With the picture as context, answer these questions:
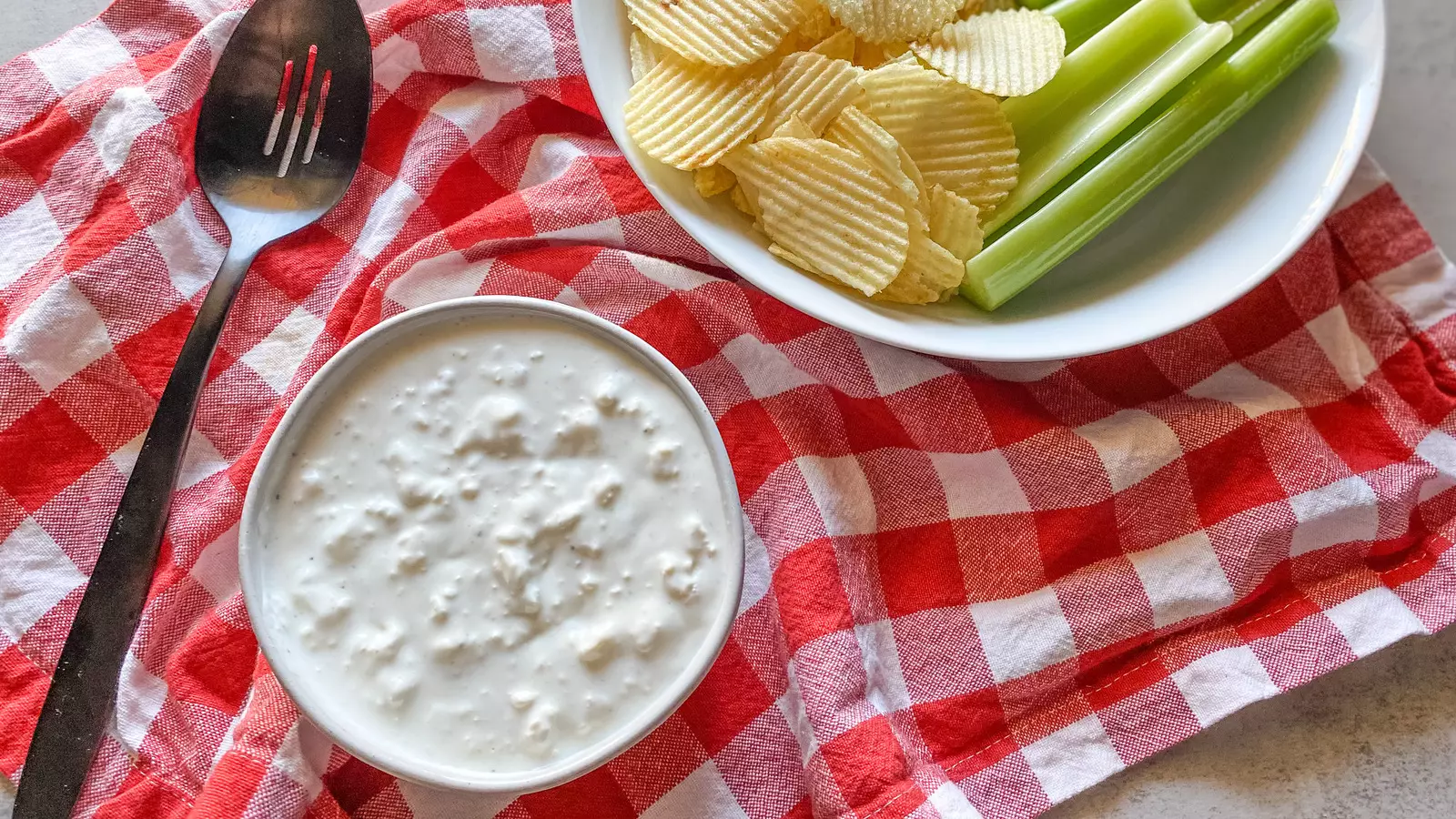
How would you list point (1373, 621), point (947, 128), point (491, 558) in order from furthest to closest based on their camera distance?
1. point (1373, 621)
2. point (947, 128)
3. point (491, 558)

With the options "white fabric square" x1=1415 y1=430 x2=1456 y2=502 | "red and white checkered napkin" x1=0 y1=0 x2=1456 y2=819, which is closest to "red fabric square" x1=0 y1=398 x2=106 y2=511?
"red and white checkered napkin" x1=0 y1=0 x2=1456 y2=819

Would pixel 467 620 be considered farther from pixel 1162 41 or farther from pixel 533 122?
pixel 1162 41

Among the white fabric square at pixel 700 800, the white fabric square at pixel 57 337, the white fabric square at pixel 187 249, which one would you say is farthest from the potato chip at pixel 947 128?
the white fabric square at pixel 57 337

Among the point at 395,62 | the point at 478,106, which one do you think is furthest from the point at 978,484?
the point at 395,62

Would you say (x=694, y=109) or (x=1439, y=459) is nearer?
(x=694, y=109)

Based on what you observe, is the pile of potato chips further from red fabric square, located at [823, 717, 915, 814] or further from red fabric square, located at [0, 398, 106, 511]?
red fabric square, located at [0, 398, 106, 511]

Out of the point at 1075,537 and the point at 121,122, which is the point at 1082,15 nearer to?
Result: the point at 1075,537
